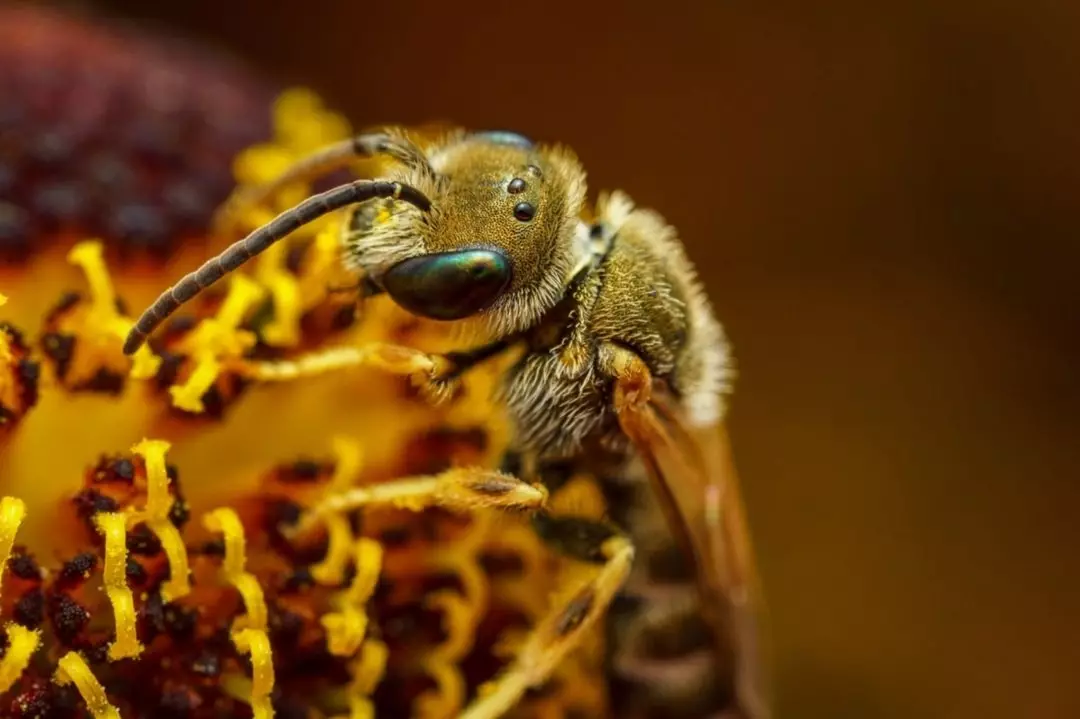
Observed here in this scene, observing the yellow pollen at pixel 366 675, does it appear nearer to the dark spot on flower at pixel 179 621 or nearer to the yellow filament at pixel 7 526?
the dark spot on flower at pixel 179 621

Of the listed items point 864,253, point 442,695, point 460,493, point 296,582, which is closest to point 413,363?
point 460,493

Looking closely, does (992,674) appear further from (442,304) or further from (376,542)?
(442,304)

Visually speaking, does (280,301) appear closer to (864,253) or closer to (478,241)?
(478,241)

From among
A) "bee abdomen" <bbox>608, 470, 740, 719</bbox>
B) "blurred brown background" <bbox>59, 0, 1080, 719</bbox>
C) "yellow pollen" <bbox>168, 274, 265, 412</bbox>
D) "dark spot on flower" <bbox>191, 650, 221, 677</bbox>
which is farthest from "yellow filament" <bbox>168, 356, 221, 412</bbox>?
"blurred brown background" <bbox>59, 0, 1080, 719</bbox>

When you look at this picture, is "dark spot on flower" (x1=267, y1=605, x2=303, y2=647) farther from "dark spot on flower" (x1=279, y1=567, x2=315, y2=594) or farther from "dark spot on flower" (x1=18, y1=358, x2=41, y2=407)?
"dark spot on flower" (x1=18, y1=358, x2=41, y2=407)

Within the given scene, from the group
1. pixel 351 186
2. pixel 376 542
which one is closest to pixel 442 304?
pixel 351 186

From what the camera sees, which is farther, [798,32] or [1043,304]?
[798,32]
